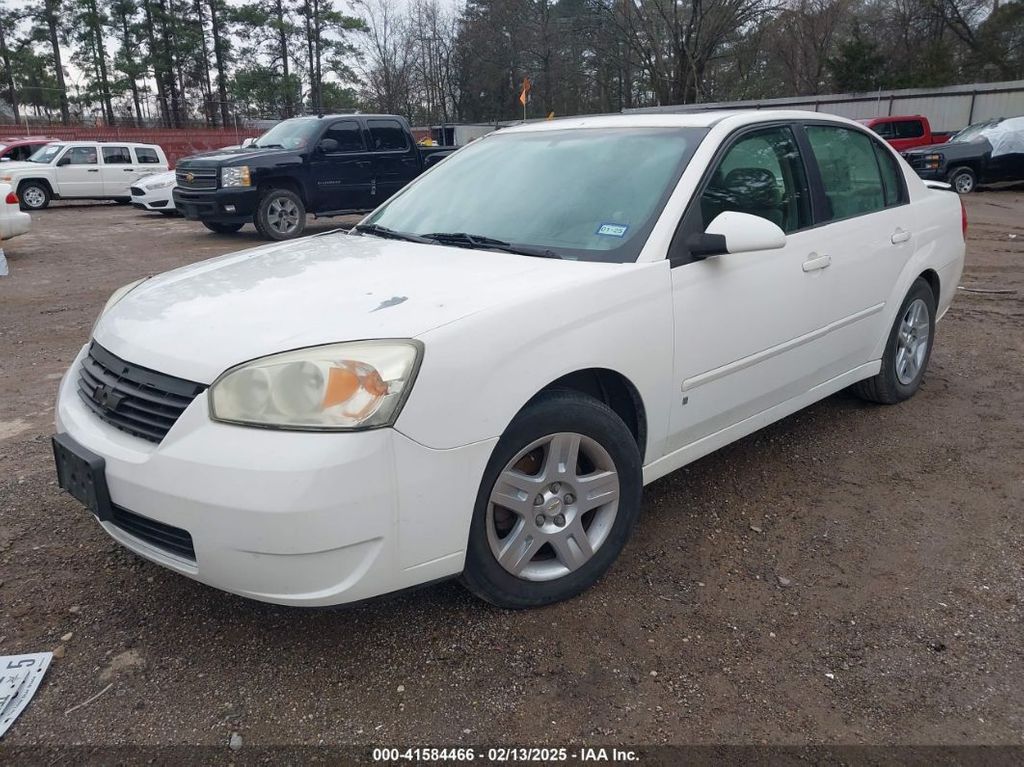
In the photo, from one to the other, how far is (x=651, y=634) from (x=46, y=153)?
21871 millimetres

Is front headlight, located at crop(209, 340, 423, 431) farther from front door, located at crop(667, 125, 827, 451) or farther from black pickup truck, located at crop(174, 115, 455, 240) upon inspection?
black pickup truck, located at crop(174, 115, 455, 240)

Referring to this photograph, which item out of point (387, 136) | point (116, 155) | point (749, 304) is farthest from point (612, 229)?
point (116, 155)

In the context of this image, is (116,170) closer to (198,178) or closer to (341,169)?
(198,178)

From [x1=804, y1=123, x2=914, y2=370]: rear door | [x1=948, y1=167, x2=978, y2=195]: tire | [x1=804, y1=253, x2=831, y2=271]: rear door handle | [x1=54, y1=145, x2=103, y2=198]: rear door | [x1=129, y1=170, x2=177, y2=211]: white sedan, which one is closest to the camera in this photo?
[x1=804, y1=253, x2=831, y2=271]: rear door handle

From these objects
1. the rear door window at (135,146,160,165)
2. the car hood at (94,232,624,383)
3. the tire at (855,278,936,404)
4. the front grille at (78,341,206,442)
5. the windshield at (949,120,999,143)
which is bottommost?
the tire at (855,278,936,404)

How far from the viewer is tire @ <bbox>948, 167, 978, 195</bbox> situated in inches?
698

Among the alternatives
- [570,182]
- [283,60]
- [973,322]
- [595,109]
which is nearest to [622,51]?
[595,109]

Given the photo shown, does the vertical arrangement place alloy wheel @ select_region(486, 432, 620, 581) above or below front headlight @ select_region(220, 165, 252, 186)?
below

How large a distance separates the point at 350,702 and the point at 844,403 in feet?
11.5

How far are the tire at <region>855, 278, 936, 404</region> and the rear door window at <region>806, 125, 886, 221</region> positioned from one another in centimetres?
63

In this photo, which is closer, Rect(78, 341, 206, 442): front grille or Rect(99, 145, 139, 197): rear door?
Rect(78, 341, 206, 442): front grille

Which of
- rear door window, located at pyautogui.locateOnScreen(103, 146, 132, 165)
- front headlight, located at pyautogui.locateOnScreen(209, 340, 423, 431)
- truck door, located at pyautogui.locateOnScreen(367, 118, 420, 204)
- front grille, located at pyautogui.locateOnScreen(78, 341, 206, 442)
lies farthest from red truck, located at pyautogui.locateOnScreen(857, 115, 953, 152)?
front grille, located at pyautogui.locateOnScreen(78, 341, 206, 442)

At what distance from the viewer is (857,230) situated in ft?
12.6

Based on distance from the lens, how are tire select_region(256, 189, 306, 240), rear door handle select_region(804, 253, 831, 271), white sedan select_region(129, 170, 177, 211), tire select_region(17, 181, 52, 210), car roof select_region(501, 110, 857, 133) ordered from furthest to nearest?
tire select_region(17, 181, 52, 210)
white sedan select_region(129, 170, 177, 211)
tire select_region(256, 189, 306, 240)
rear door handle select_region(804, 253, 831, 271)
car roof select_region(501, 110, 857, 133)
